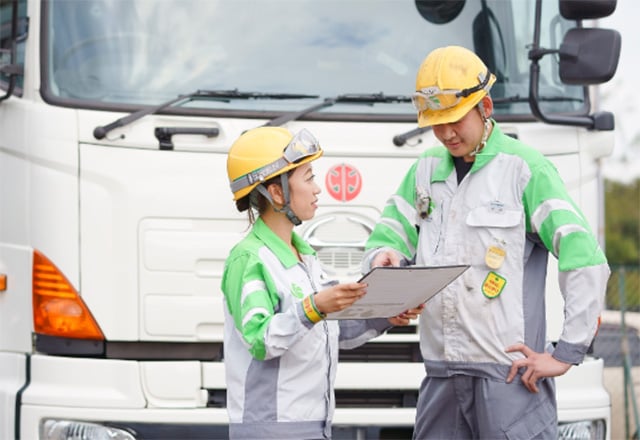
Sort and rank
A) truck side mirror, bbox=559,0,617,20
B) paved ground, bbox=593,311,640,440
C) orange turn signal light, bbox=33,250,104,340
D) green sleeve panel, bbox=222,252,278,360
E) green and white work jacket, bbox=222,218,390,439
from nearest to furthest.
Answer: green sleeve panel, bbox=222,252,278,360 < green and white work jacket, bbox=222,218,390,439 < truck side mirror, bbox=559,0,617,20 < orange turn signal light, bbox=33,250,104,340 < paved ground, bbox=593,311,640,440

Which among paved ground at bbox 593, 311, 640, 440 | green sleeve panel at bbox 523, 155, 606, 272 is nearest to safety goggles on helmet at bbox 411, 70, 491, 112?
green sleeve panel at bbox 523, 155, 606, 272

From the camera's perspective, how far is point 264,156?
3.75 m

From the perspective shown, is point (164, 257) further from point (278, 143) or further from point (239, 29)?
point (278, 143)

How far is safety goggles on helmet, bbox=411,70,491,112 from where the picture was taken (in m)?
3.95

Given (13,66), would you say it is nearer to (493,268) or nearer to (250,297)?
(250,297)

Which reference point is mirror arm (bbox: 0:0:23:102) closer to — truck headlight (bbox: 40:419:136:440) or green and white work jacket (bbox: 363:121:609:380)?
truck headlight (bbox: 40:419:136:440)

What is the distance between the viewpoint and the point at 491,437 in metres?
4.01

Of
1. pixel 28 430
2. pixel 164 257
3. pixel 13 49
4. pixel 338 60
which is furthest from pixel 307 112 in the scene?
pixel 28 430

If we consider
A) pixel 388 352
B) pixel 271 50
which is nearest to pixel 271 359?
pixel 388 352

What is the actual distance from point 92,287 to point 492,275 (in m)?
1.83

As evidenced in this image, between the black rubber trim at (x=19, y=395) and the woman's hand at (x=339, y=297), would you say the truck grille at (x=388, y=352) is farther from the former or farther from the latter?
the woman's hand at (x=339, y=297)

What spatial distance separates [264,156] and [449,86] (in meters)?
0.67

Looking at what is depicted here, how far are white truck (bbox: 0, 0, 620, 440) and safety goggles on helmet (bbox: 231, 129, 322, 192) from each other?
4.52 feet

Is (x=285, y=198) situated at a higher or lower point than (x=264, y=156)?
lower
